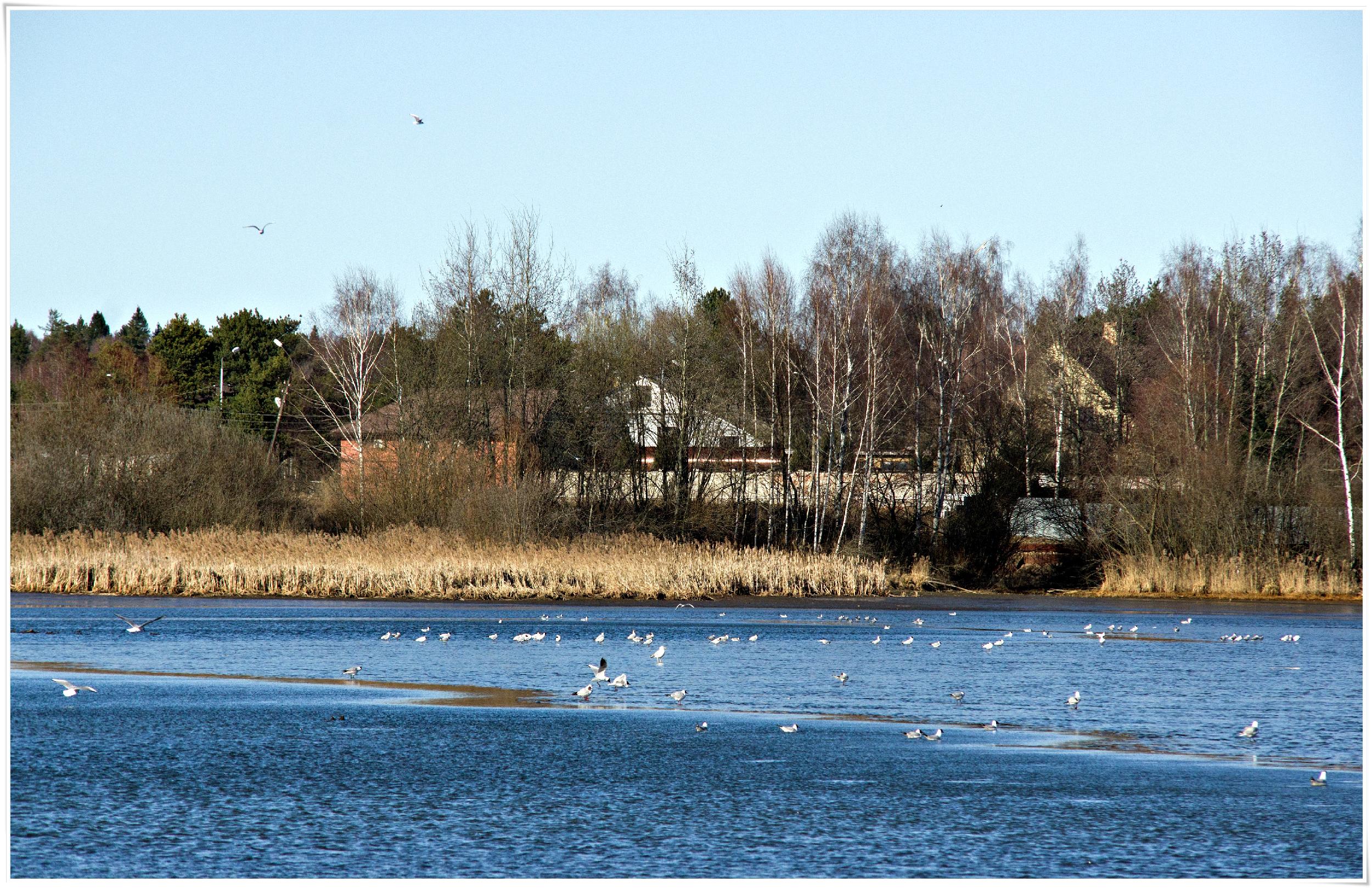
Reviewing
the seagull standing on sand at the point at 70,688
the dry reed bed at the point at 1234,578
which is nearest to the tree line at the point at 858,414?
the dry reed bed at the point at 1234,578

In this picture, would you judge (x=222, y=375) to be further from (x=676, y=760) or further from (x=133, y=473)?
(x=676, y=760)

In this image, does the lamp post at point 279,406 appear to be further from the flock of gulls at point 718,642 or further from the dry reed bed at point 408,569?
the flock of gulls at point 718,642

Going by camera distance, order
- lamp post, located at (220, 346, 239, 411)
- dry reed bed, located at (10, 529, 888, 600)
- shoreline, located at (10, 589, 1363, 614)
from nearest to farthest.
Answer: shoreline, located at (10, 589, 1363, 614) → dry reed bed, located at (10, 529, 888, 600) → lamp post, located at (220, 346, 239, 411)

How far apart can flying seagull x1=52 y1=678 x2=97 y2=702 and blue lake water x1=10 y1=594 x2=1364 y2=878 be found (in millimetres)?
166

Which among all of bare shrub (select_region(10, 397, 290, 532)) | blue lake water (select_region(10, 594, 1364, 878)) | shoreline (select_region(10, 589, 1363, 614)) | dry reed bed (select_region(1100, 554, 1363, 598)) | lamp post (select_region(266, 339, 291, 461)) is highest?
lamp post (select_region(266, 339, 291, 461))

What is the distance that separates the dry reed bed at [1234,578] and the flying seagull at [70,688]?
2767 cm

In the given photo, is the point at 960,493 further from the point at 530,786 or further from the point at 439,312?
the point at 530,786

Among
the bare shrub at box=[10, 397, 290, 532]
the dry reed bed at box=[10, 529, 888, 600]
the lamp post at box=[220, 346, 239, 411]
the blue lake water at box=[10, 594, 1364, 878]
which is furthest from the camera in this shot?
the lamp post at box=[220, 346, 239, 411]

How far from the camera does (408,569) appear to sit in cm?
3177

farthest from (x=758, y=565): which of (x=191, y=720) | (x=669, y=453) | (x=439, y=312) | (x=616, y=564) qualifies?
(x=191, y=720)

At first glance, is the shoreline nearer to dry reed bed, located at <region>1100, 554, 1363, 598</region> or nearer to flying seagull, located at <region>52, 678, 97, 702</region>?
dry reed bed, located at <region>1100, 554, 1363, 598</region>

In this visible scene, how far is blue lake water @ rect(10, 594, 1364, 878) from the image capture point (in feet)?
28.5

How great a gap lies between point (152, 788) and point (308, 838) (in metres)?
2.18

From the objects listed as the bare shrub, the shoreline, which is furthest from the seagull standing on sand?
the bare shrub
